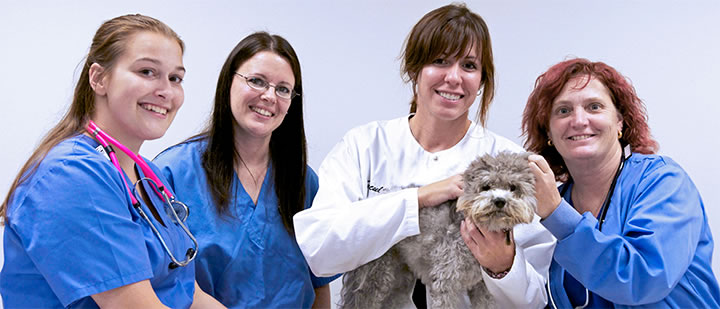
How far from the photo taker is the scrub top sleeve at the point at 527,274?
5.78 ft

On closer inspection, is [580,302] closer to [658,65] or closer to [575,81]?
[575,81]

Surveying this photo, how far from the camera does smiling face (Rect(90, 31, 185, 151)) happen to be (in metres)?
1.54

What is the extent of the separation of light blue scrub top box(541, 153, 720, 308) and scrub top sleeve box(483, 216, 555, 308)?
13cm

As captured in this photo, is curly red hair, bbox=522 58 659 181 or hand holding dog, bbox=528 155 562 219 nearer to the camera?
hand holding dog, bbox=528 155 562 219

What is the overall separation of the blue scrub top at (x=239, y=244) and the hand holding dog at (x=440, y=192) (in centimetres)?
65

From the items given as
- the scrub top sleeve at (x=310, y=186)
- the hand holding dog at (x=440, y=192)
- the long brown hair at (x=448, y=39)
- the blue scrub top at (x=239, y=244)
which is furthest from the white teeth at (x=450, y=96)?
the blue scrub top at (x=239, y=244)

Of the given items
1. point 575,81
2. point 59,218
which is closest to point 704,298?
point 575,81

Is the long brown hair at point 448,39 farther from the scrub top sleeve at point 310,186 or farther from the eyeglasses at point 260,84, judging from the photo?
the scrub top sleeve at point 310,186

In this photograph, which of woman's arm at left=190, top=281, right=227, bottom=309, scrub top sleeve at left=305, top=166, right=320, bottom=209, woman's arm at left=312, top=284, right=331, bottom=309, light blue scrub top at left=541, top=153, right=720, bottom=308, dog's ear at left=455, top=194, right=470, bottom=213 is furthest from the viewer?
woman's arm at left=312, top=284, right=331, bottom=309

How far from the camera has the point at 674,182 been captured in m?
1.86

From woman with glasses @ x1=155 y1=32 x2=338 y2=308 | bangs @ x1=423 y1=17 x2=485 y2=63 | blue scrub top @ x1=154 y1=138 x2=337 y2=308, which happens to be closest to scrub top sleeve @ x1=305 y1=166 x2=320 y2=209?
woman with glasses @ x1=155 y1=32 x2=338 y2=308

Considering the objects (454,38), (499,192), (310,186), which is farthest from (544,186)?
(310,186)

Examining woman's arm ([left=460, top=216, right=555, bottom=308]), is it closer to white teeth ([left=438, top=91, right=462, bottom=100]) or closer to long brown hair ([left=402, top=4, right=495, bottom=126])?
white teeth ([left=438, top=91, right=462, bottom=100])

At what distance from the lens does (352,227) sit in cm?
176
